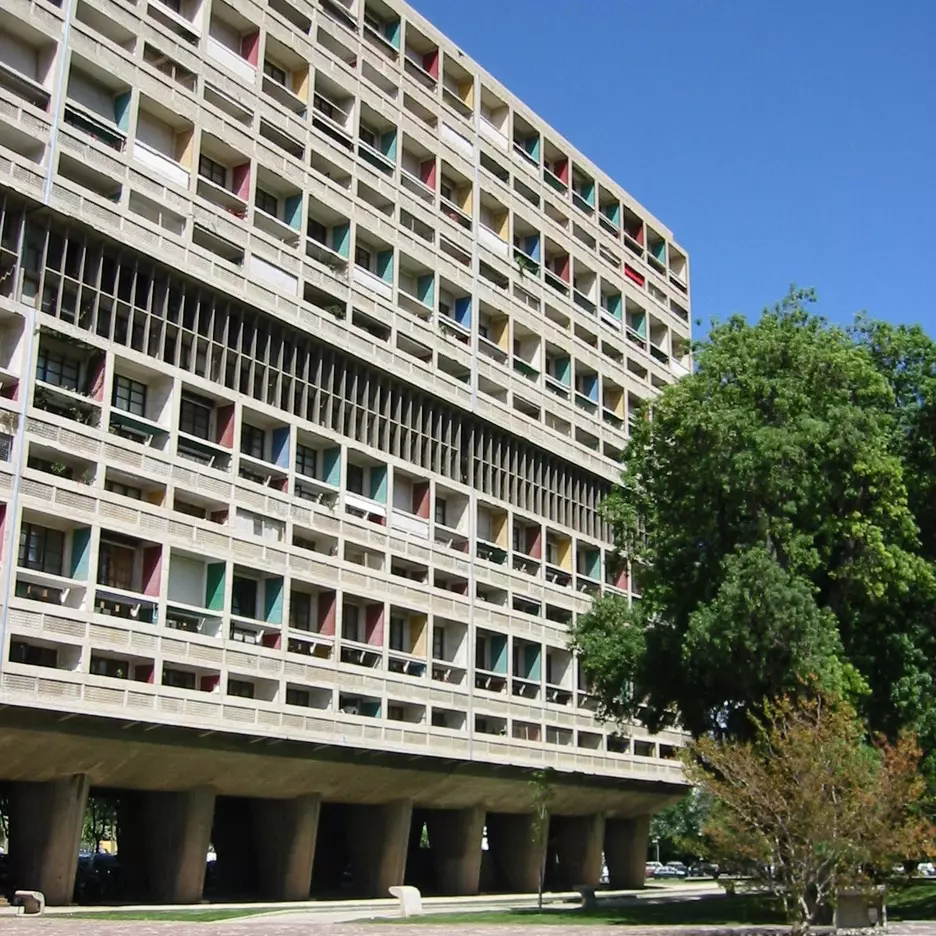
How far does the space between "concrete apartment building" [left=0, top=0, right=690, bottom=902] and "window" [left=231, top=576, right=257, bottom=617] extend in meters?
0.07

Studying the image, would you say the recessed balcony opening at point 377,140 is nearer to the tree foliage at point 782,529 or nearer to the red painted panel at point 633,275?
the tree foliage at point 782,529

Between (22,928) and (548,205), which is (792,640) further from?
(548,205)

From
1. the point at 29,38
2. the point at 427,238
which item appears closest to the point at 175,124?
the point at 29,38

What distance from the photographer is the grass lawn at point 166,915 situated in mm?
30828

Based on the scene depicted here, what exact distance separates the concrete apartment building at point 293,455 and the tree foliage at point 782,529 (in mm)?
8627

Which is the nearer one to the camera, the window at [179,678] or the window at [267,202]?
the window at [179,678]

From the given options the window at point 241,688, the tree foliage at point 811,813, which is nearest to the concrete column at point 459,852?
the window at point 241,688

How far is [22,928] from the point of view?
88.5 ft

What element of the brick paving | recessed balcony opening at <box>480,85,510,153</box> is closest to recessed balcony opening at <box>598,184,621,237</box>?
recessed balcony opening at <box>480,85,510,153</box>

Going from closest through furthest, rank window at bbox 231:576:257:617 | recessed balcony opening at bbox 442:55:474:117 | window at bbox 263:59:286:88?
window at bbox 231:576:257:617
window at bbox 263:59:286:88
recessed balcony opening at bbox 442:55:474:117

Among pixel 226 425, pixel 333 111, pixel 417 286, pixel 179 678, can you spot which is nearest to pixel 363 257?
pixel 417 286

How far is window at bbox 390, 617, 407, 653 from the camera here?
43.2 m

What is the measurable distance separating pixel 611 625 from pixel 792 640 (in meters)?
7.88

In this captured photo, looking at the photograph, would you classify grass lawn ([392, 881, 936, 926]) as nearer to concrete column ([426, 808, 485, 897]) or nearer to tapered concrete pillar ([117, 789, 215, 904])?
tapered concrete pillar ([117, 789, 215, 904])
